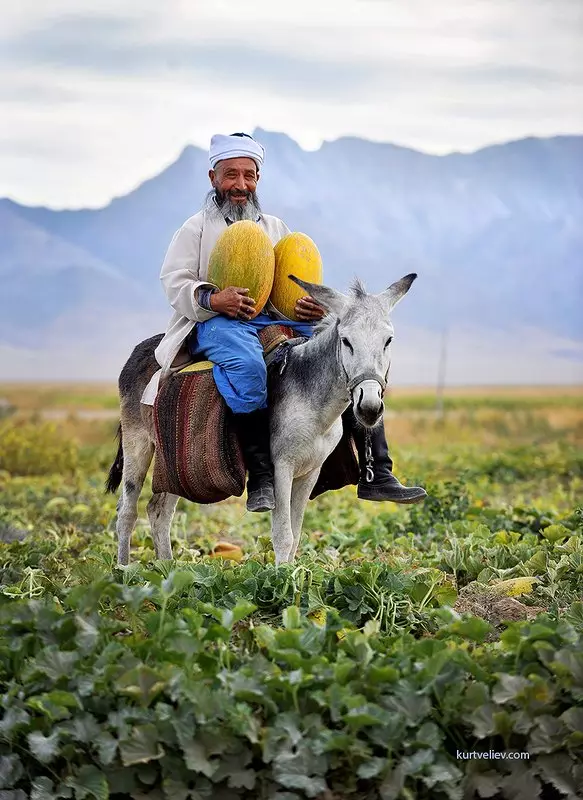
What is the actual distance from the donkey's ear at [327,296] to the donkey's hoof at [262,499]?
3.03ft

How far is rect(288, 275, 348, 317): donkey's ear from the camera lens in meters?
5.52

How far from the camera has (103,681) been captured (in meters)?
4.23

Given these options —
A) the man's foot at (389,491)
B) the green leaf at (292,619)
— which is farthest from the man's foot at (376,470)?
the green leaf at (292,619)

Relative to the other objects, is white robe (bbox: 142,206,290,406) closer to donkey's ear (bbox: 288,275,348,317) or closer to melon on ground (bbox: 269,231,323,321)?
melon on ground (bbox: 269,231,323,321)

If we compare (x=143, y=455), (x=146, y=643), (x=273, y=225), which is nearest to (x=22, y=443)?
(x=143, y=455)

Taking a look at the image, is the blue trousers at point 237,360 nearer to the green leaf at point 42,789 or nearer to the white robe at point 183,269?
the white robe at point 183,269

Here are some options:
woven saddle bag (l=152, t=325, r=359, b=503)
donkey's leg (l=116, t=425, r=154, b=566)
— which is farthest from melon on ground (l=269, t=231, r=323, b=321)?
donkey's leg (l=116, t=425, r=154, b=566)

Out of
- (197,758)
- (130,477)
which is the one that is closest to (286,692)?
(197,758)

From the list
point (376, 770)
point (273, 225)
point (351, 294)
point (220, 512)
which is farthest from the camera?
point (220, 512)

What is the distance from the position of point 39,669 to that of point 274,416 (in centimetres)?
201

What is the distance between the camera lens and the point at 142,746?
404cm

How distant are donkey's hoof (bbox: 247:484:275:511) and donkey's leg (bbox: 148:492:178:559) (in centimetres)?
140

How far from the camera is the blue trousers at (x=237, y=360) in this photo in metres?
5.79

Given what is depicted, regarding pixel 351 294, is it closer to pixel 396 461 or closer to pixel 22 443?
pixel 396 461
